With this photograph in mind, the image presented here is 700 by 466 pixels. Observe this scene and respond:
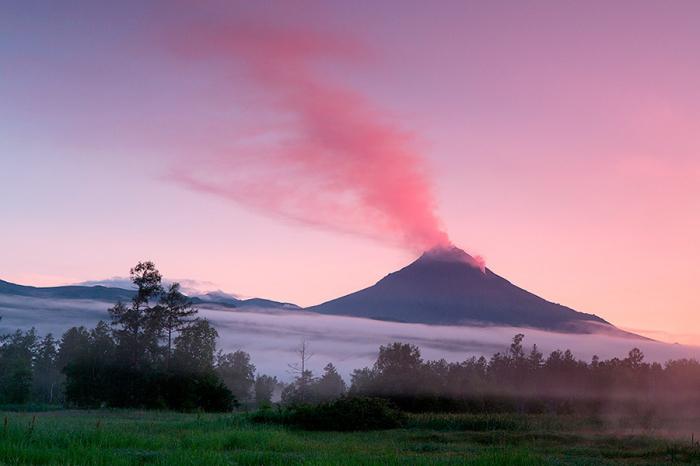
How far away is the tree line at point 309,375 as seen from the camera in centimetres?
5656

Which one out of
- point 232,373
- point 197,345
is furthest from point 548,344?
point 197,345

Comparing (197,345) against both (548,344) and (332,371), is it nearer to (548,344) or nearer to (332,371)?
(332,371)

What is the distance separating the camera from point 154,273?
63.8m

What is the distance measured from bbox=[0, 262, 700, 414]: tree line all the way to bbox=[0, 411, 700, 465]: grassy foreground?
2109cm

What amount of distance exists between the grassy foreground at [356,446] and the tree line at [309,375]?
2109 cm

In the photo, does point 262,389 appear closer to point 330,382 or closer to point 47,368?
point 330,382

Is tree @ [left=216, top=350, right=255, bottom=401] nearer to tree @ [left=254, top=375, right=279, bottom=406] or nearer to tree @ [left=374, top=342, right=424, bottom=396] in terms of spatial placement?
tree @ [left=254, top=375, right=279, bottom=406]

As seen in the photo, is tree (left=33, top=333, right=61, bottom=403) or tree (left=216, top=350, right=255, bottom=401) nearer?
tree (left=216, top=350, right=255, bottom=401)

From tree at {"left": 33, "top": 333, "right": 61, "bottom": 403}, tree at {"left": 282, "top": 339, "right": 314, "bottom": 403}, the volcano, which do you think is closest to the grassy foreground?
tree at {"left": 282, "top": 339, "right": 314, "bottom": 403}

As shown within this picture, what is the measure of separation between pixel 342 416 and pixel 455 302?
14946 centimetres

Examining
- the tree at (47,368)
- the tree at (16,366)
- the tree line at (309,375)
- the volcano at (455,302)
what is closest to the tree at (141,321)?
the tree line at (309,375)

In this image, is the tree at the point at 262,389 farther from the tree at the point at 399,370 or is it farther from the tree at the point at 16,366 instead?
the tree at the point at 16,366

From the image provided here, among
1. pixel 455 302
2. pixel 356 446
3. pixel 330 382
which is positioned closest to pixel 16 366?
pixel 330 382

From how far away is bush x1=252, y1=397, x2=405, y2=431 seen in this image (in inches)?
1246
